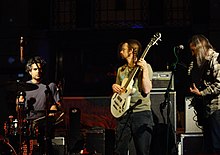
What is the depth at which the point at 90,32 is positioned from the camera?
42.0 feet

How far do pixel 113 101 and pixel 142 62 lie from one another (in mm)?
794

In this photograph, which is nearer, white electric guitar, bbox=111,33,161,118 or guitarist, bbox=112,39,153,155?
guitarist, bbox=112,39,153,155

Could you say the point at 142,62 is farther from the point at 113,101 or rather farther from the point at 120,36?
the point at 120,36

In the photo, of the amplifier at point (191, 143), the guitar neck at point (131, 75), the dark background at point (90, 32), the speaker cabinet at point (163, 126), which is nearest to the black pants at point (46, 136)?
the guitar neck at point (131, 75)

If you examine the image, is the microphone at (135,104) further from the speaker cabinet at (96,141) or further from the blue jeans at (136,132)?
the speaker cabinet at (96,141)

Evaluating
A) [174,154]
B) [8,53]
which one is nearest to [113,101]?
[174,154]

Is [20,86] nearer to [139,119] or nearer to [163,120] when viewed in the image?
[139,119]

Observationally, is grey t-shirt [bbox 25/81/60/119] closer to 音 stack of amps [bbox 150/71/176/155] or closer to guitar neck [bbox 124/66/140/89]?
guitar neck [bbox 124/66/140/89]

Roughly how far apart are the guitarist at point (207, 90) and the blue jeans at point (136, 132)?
78 centimetres

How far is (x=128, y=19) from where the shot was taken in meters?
12.9

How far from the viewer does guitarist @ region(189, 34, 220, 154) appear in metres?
6.20

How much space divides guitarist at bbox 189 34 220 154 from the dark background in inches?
215

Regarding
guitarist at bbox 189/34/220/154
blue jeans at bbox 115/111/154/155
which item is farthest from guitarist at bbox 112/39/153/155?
guitarist at bbox 189/34/220/154

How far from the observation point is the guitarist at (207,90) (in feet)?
20.4
